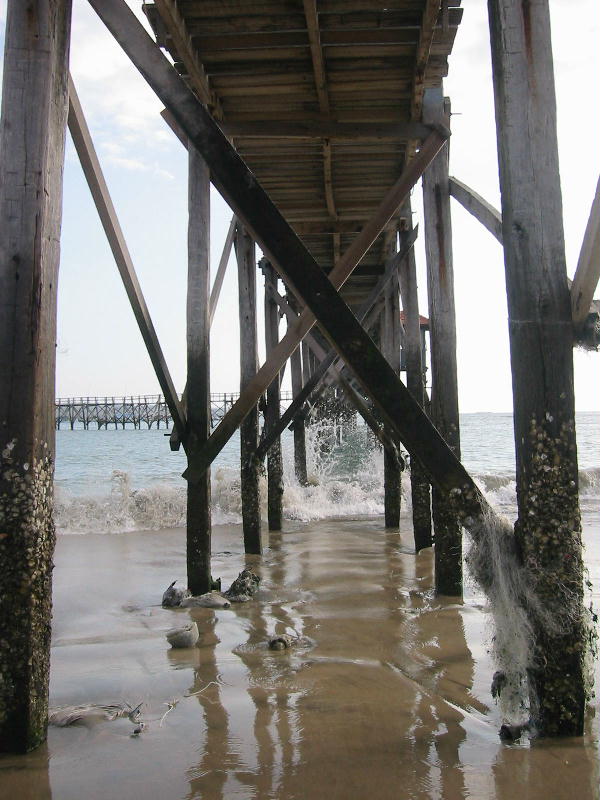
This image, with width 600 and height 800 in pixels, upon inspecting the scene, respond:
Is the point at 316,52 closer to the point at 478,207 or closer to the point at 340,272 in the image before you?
the point at 340,272

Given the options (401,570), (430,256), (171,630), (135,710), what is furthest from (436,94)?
(135,710)

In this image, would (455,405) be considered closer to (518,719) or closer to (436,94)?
(436,94)

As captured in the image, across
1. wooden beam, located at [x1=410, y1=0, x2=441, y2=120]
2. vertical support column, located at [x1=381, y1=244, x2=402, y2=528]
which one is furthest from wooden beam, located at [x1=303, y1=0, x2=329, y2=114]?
vertical support column, located at [x1=381, y1=244, x2=402, y2=528]

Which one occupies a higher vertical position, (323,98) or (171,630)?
(323,98)

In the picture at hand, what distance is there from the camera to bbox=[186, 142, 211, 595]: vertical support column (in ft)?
16.1

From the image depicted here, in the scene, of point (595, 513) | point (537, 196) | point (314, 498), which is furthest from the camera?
point (314, 498)

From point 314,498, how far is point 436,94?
7.59 metres

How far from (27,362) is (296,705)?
172 cm

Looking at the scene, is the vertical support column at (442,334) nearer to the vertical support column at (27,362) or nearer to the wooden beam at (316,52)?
the wooden beam at (316,52)

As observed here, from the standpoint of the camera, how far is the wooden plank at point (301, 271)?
249 centimetres

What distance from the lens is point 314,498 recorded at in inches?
452

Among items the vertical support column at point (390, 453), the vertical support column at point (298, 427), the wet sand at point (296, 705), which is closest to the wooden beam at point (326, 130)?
the vertical support column at point (390, 453)

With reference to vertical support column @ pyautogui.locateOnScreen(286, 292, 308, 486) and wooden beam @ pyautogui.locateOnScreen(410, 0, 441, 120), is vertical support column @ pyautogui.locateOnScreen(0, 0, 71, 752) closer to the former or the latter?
wooden beam @ pyautogui.locateOnScreen(410, 0, 441, 120)

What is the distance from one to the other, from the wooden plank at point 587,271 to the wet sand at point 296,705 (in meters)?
1.50
